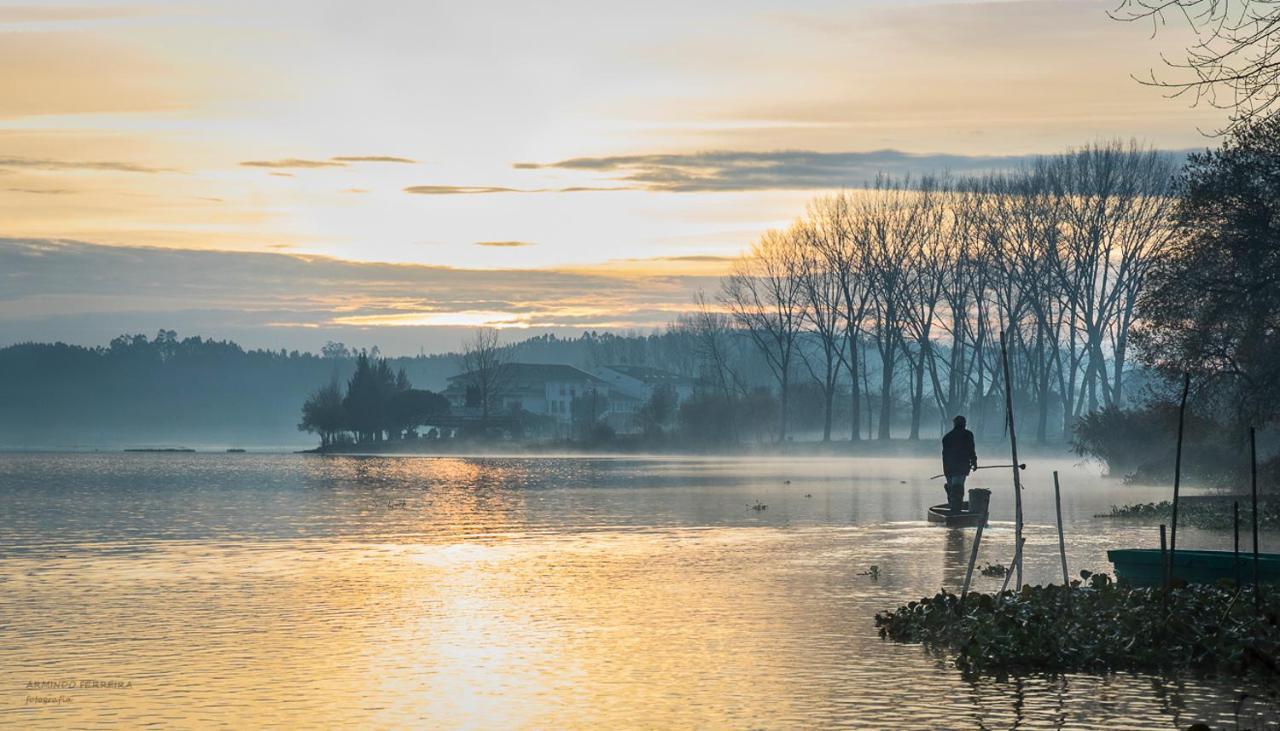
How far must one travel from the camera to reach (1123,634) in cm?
1880

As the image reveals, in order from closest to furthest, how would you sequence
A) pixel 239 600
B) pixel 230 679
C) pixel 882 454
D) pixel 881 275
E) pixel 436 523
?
pixel 230 679, pixel 239 600, pixel 436 523, pixel 881 275, pixel 882 454

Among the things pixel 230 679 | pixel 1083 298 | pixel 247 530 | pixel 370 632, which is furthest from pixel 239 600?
pixel 1083 298

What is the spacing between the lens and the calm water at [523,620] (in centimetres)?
1606

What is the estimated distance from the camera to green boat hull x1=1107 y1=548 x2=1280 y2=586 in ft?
69.4

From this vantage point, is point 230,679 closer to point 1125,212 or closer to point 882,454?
point 1125,212

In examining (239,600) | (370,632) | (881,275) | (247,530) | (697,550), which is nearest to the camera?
(370,632)

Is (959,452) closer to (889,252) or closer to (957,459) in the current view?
(957,459)

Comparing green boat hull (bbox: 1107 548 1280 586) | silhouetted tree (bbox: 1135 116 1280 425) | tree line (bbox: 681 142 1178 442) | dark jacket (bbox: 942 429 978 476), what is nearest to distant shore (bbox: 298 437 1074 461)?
tree line (bbox: 681 142 1178 442)

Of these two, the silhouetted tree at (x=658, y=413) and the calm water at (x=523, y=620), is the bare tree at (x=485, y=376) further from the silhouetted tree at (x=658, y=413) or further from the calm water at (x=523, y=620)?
the calm water at (x=523, y=620)

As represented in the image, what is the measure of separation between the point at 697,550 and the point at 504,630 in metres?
13.2

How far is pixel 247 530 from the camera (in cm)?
4291

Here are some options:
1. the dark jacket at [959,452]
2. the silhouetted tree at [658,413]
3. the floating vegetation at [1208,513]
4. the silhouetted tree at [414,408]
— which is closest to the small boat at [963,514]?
the dark jacket at [959,452]

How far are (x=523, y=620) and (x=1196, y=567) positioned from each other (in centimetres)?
959

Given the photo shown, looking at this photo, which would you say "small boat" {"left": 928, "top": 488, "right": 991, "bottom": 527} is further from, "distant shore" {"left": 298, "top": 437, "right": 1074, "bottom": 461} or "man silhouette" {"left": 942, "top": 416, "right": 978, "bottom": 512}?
"distant shore" {"left": 298, "top": 437, "right": 1074, "bottom": 461}
